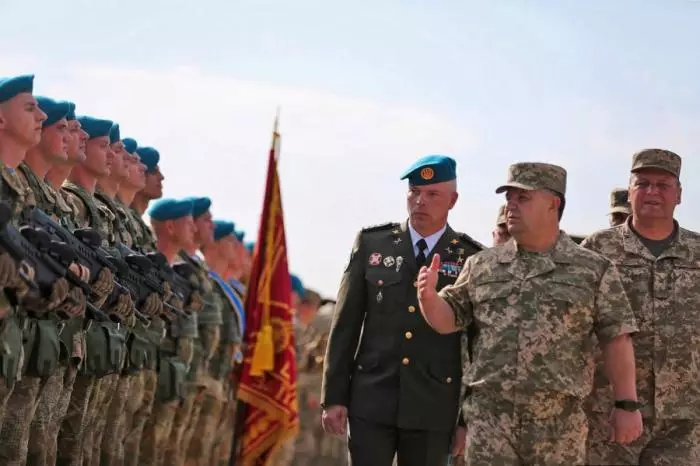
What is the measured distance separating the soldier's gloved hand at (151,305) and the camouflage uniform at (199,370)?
7.64ft

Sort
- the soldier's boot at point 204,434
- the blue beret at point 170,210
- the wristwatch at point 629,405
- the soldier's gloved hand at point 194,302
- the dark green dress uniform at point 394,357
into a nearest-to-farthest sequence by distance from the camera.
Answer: the wristwatch at point 629,405, the dark green dress uniform at point 394,357, the soldier's gloved hand at point 194,302, the blue beret at point 170,210, the soldier's boot at point 204,434

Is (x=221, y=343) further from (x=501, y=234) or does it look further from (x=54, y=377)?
(x=54, y=377)

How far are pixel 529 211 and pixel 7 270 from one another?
9.18 ft

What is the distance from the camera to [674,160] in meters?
8.78

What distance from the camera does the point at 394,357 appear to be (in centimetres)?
818

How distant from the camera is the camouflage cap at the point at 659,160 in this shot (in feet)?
28.6

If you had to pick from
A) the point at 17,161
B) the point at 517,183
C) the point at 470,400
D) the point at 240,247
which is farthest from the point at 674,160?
the point at 240,247

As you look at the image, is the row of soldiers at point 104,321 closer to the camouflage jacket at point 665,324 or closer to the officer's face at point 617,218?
the camouflage jacket at point 665,324

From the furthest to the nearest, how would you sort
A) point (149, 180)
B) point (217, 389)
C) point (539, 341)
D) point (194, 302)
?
point (217, 389)
point (149, 180)
point (194, 302)
point (539, 341)

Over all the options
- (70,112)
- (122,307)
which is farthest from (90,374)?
(70,112)

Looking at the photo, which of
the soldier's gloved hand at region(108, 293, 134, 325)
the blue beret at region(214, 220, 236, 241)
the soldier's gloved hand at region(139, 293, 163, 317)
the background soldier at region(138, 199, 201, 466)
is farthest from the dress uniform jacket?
the blue beret at region(214, 220, 236, 241)

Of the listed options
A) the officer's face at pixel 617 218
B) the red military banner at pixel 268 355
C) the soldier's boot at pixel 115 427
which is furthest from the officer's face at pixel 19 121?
the red military banner at pixel 268 355

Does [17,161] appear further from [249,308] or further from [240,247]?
[240,247]

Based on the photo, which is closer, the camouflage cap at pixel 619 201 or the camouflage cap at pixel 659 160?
the camouflage cap at pixel 659 160
